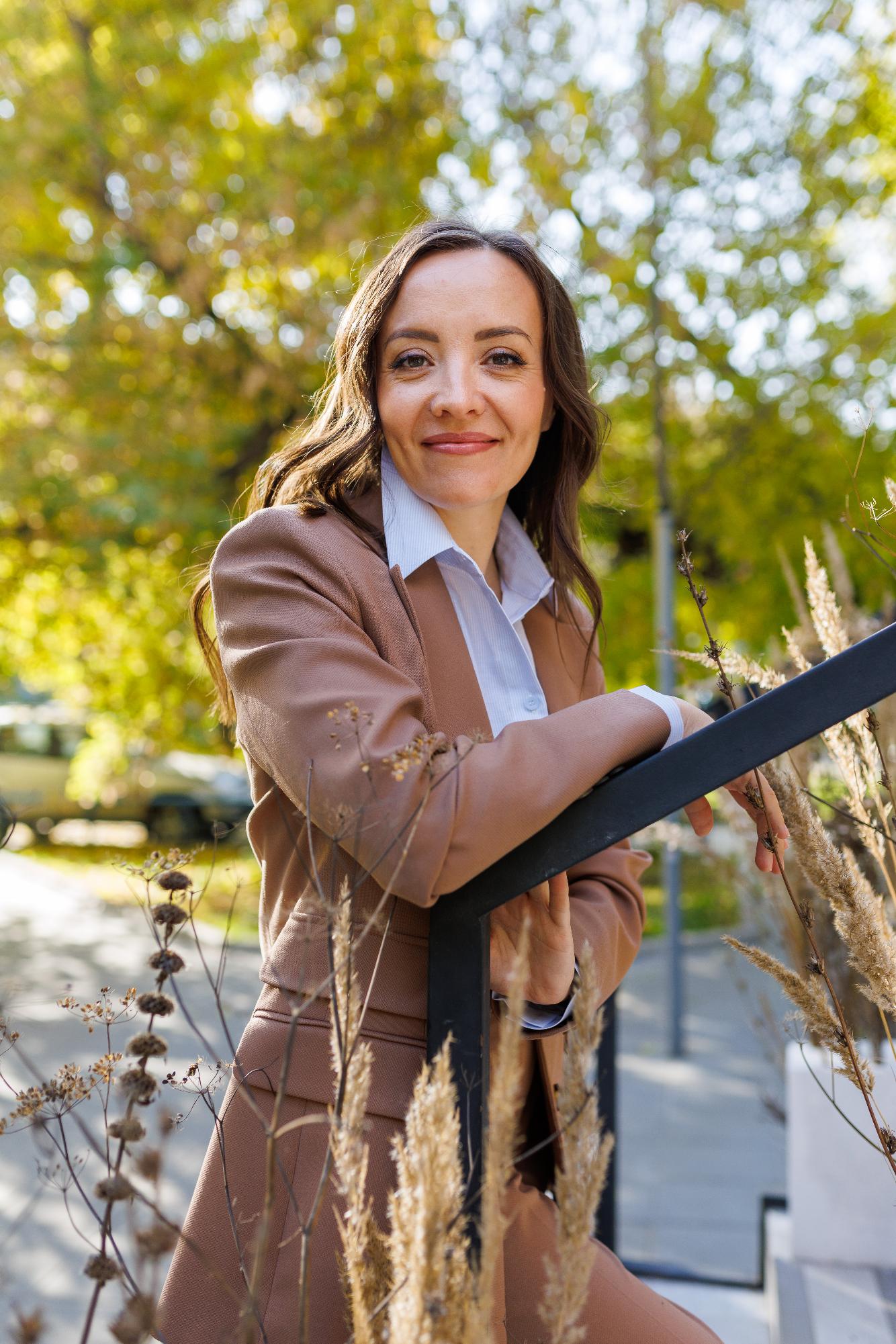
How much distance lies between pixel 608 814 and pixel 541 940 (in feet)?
1.05

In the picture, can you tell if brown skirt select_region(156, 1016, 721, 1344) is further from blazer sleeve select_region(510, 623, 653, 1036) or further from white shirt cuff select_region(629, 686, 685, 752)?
white shirt cuff select_region(629, 686, 685, 752)

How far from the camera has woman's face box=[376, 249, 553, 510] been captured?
161cm

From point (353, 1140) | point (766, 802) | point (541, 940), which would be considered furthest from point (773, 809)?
point (353, 1140)

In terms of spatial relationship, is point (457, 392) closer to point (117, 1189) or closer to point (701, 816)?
point (701, 816)

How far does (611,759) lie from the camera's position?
117 centimetres

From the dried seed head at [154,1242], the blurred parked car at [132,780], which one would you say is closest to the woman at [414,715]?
the dried seed head at [154,1242]

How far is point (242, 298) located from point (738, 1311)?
24.6 ft

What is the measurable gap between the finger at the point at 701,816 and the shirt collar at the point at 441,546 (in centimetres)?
43

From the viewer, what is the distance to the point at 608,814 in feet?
3.57

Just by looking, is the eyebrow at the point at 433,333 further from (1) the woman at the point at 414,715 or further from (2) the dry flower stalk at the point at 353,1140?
(2) the dry flower stalk at the point at 353,1140

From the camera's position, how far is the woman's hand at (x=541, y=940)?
4.33ft

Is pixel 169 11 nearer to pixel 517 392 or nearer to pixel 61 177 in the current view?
pixel 61 177

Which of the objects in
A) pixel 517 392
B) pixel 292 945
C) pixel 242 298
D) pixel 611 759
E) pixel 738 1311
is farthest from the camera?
pixel 242 298

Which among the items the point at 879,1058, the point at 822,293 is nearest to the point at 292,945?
the point at 879,1058
